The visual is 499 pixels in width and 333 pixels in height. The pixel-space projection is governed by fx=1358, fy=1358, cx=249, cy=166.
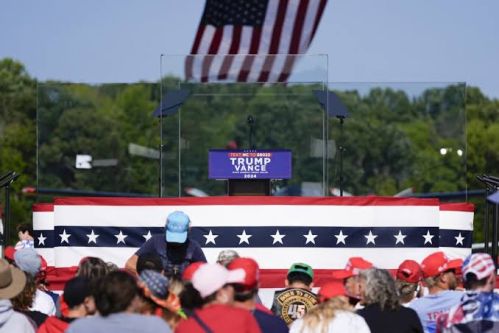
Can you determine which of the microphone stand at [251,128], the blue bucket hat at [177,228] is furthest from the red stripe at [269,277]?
the microphone stand at [251,128]

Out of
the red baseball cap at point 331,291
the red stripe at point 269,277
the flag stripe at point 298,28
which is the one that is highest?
the flag stripe at point 298,28

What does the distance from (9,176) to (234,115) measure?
4.00 m

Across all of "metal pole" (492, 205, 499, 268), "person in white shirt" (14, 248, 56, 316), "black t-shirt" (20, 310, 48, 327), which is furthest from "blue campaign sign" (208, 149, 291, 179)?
"black t-shirt" (20, 310, 48, 327)

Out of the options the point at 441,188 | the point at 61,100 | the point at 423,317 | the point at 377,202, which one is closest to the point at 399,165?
the point at 441,188

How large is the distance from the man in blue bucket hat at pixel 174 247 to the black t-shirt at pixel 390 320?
3169 mm

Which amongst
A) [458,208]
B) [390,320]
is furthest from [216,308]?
[458,208]

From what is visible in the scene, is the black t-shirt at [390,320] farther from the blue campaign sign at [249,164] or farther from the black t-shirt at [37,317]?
the blue campaign sign at [249,164]

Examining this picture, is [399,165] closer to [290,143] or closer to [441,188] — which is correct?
[441,188]

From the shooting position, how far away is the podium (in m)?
15.6

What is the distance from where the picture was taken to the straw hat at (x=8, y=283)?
877cm

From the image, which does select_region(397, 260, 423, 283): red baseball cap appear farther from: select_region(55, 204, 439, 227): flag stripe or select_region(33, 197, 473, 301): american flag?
select_region(55, 204, 439, 227): flag stripe

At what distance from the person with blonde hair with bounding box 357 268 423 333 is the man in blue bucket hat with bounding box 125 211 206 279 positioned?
10.3 feet

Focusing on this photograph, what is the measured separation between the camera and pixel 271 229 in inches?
575

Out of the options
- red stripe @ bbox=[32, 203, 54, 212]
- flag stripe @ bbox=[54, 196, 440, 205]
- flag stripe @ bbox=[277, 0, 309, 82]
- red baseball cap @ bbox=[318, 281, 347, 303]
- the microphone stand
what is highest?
flag stripe @ bbox=[277, 0, 309, 82]
